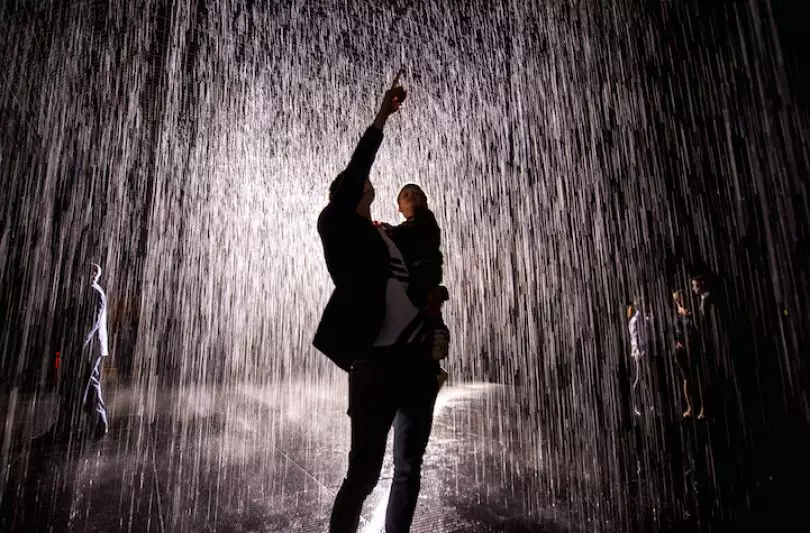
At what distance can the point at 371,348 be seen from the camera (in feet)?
4.93

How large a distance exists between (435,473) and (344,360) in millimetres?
2086

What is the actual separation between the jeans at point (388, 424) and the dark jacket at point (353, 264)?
10 cm

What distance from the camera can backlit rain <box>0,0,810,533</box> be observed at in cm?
278

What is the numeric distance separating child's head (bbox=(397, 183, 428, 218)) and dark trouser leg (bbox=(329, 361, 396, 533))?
0.76m

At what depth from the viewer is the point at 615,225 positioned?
903 cm

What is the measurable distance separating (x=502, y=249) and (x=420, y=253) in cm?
1078

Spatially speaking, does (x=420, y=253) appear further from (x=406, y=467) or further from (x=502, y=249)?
(x=502, y=249)

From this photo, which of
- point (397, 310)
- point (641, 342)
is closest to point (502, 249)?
point (641, 342)

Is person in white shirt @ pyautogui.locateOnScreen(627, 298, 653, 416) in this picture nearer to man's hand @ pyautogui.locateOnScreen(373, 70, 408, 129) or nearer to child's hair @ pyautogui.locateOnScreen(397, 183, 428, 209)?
child's hair @ pyautogui.locateOnScreen(397, 183, 428, 209)

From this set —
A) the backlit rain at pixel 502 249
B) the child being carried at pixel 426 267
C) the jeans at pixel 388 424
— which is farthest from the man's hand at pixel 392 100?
the backlit rain at pixel 502 249

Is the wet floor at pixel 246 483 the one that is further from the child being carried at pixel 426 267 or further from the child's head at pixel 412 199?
the child's head at pixel 412 199

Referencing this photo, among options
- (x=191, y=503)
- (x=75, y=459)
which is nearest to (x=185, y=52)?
(x=75, y=459)

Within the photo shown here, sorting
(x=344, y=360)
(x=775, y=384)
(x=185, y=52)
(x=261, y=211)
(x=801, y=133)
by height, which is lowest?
(x=775, y=384)

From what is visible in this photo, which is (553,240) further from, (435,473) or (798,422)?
(435,473)
